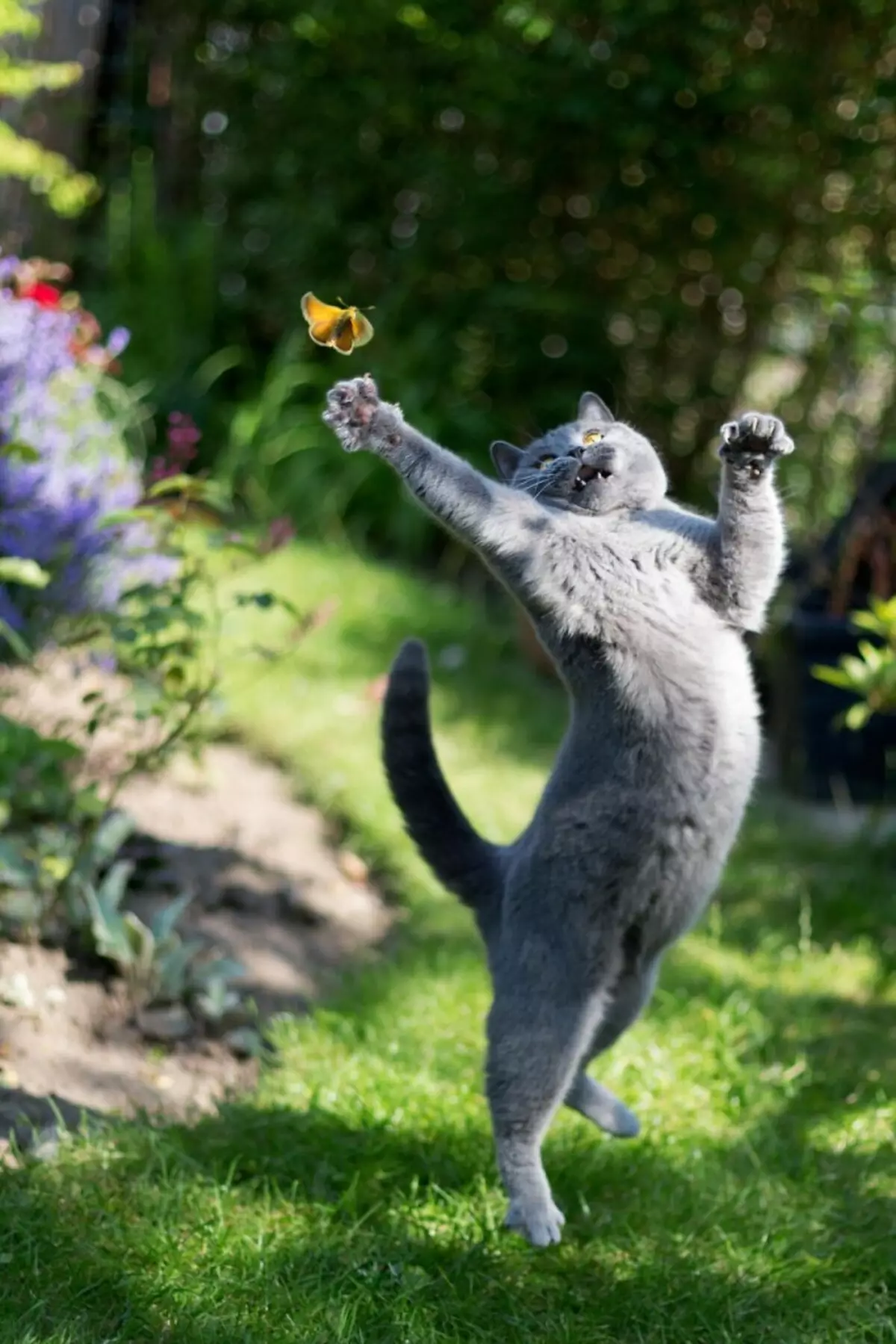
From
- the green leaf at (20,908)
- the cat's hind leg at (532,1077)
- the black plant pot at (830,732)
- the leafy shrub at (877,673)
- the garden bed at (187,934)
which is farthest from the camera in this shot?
the black plant pot at (830,732)

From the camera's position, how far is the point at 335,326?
1.90 metres

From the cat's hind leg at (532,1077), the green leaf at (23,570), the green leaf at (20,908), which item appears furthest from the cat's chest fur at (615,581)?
the green leaf at (20,908)

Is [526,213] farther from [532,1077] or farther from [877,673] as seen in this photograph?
[532,1077]

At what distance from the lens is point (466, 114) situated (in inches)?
266

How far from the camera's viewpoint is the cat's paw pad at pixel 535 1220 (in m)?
2.10

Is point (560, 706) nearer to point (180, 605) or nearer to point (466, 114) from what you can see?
point (180, 605)

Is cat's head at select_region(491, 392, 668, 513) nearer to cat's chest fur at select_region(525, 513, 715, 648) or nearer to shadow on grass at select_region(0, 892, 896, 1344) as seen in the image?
cat's chest fur at select_region(525, 513, 715, 648)

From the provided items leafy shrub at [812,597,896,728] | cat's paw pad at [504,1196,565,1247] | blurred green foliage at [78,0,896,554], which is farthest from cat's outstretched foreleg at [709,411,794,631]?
blurred green foliage at [78,0,896,554]

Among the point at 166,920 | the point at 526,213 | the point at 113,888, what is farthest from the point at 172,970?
the point at 526,213

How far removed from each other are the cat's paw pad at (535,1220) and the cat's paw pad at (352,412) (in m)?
1.14

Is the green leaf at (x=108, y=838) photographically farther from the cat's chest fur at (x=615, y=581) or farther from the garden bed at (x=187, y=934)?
the cat's chest fur at (x=615, y=581)

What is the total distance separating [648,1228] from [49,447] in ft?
7.32

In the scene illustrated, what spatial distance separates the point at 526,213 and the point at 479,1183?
5.09 metres

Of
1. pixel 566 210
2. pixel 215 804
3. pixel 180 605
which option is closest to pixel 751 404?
pixel 566 210
